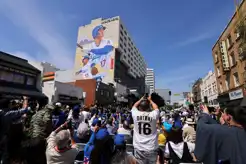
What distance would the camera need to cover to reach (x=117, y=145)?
9.86 feet

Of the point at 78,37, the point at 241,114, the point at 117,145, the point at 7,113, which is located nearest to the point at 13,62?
the point at 7,113

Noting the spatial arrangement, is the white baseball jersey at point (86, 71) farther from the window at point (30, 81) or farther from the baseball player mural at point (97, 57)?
the window at point (30, 81)

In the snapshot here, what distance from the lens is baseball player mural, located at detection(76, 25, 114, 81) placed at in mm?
55656

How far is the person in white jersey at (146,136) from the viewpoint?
346 centimetres

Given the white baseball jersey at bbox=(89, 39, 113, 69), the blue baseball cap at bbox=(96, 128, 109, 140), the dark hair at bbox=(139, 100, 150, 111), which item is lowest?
the blue baseball cap at bbox=(96, 128, 109, 140)

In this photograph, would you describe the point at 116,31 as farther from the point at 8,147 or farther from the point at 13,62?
the point at 8,147

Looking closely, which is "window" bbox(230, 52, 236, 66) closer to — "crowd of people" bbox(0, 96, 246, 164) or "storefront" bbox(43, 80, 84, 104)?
"crowd of people" bbox(0, 96, 246, 164)

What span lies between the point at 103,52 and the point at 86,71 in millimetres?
9486

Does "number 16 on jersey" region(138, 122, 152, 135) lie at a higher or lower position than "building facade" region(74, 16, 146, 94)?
lower

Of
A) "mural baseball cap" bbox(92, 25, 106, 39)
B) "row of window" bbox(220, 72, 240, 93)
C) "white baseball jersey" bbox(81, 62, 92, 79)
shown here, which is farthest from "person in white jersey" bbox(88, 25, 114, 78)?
"row of window" bbox(220, 72, 240, 93)

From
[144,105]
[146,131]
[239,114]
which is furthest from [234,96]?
[239,114]

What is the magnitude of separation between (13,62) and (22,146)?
17.7m

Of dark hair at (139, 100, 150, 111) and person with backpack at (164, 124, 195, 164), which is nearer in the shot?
person with backpack at (164, 124, 195, 164)

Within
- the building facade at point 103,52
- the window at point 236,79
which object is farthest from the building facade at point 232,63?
the building facade at point 103,52
